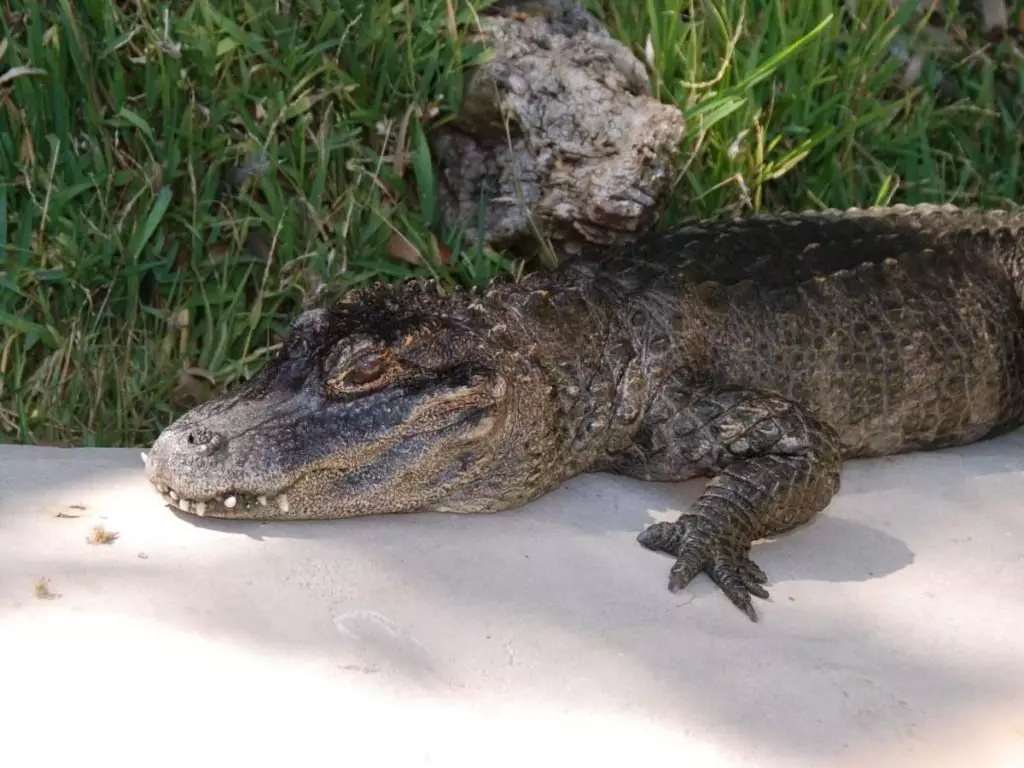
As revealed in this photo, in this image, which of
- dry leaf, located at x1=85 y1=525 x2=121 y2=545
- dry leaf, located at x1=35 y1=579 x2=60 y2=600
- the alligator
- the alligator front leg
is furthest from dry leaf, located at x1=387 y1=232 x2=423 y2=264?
dry leaf, located at x1=35 y1=579 x2=60 y2=600

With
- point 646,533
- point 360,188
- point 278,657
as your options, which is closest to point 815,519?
point 646,533

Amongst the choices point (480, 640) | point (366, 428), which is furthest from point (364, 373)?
point (480, 640)

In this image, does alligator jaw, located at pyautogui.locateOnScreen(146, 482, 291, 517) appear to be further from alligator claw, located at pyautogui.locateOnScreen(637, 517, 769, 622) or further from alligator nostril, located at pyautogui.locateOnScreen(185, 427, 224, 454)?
alligator claw, located at pyautogui.locateOnScreen(637, 517, 769, 622)

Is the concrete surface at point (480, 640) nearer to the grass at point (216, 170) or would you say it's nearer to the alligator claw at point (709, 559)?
the alligator claw at point (709, 559)

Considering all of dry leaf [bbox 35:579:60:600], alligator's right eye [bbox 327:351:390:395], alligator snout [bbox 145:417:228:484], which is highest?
alligator's right eye [bbox 327:351:390:395]

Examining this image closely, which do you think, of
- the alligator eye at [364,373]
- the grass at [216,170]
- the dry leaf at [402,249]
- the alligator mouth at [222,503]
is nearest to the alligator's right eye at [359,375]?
the alligator eye at [364,373]

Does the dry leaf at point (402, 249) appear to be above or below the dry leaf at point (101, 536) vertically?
above

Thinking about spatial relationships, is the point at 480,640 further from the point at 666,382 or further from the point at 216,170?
the point at 216,170
